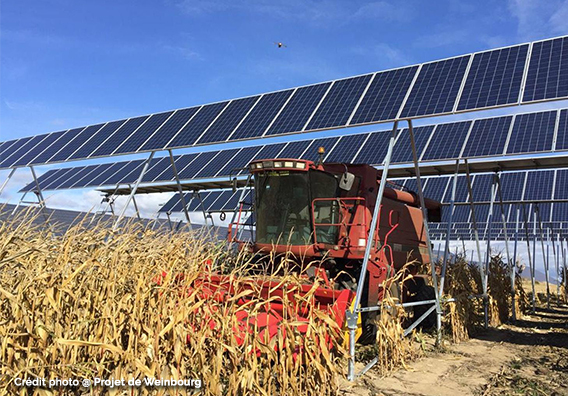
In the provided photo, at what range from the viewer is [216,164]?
65.8ft

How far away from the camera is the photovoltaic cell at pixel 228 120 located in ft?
39.1

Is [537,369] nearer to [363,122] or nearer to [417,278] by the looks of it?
[417,278]

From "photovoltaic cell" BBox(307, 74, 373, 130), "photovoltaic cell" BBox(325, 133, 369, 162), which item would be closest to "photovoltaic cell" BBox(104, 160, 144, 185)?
"photovoltaic cell" BBox(325, 133, 369, 162)

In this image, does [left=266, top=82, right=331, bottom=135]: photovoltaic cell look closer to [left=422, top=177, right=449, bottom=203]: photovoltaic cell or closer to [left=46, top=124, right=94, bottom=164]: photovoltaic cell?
[left=46, top=124, right=94, bottom=164]: photovoltaic cell

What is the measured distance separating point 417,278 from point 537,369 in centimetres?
417

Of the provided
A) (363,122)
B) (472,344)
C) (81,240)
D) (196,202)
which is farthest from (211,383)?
(196,202)

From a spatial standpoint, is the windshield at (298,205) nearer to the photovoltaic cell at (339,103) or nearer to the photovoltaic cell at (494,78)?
the photovoltaic cell at (339,103)

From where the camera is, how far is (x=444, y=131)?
52.4 feet

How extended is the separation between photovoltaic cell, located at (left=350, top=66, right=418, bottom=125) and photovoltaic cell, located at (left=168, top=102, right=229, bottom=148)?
181 inches

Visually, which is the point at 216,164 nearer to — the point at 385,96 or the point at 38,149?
the point at 38,149

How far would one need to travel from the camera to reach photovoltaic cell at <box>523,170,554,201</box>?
706 inches

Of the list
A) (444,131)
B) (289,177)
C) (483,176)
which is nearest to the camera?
(289,177)

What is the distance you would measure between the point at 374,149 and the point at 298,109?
5.12 m

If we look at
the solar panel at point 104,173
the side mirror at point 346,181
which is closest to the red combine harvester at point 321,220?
the side mirror at point 346,181
